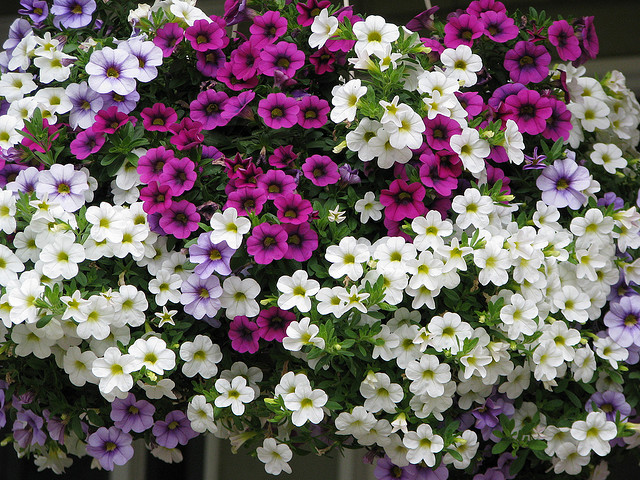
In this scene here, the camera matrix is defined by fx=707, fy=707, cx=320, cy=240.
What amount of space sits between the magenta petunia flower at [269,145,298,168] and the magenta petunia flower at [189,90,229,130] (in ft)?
0.34

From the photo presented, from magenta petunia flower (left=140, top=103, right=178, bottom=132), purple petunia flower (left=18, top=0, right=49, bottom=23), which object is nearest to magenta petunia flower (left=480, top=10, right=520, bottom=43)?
magenta petunia flower (left=140, top=103, right=178, bottom=132)

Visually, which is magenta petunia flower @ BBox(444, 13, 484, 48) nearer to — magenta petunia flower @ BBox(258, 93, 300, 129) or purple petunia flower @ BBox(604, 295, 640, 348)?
magenta petunia flower @ BBox(258, 93, 300, 129)

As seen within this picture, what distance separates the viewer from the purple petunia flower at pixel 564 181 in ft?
3.99

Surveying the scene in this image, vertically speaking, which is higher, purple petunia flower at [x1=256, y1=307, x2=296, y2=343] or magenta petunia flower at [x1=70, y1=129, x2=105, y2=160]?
magenta petunia flower at [x1=70, y1=129, x2=105, y2=160]

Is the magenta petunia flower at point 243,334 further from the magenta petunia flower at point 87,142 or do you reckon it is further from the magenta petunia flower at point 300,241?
the magenta petunia flower at point 87,142

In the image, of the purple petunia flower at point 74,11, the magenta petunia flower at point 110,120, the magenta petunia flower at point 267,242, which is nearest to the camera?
the magenta petunia flower at point 267,242

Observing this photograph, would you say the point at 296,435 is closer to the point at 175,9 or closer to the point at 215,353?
the point at 215,353

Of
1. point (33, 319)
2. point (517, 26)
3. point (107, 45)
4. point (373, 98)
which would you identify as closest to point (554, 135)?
point (517, 26)

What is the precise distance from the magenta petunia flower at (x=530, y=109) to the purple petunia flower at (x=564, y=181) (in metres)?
0.07

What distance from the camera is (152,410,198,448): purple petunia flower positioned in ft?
3.98

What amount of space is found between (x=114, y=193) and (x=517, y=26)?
31.0 inches

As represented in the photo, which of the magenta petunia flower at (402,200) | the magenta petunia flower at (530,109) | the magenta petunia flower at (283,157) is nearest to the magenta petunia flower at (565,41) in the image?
the magenta petunia flower at (530,109)

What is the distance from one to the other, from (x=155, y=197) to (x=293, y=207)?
0.73ft

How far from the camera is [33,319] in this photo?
3.41 ft
